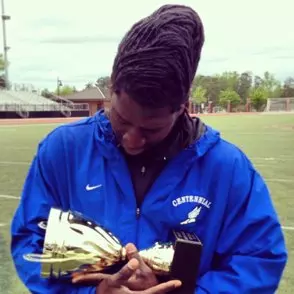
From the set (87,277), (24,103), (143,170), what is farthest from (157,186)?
(24,103)

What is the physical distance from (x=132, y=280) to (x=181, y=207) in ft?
0.89

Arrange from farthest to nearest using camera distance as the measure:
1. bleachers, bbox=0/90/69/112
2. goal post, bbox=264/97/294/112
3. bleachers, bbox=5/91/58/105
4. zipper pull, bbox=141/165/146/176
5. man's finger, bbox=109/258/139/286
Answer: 1. goal post, bbox=264/97/294/112
2. bleachers, bbox=5/91/58/105
3. bleachers, bbox=0/90/69/112
4. zipper pull, bbox=141/165/146/176
5. man's finger, bbox=109/258/139/286

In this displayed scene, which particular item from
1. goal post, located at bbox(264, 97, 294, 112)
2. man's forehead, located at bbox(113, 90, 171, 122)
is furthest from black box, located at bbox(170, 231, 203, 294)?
goal post, located at bbox(264, 97, 294, 112)

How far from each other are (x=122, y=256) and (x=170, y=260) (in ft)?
0.46

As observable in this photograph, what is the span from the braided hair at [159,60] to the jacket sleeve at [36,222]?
38 centimetres

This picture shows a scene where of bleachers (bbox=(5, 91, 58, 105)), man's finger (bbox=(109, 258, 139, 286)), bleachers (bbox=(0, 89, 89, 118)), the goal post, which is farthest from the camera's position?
the goal post

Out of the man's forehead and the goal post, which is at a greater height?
the man's forehead

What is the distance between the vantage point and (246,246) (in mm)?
1875

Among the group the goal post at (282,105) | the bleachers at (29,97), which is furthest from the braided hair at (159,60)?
the goal post at (282,105)

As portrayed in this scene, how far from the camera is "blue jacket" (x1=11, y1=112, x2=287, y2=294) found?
73.7 inches

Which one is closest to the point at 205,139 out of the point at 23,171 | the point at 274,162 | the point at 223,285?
the point at 223,285

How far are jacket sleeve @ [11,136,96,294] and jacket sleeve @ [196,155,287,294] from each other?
0.40 metres

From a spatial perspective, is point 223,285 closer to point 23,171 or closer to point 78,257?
point 78,257

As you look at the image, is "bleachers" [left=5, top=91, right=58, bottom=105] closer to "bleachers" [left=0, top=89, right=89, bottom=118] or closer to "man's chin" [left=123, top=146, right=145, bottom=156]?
"bleachers" [left=0, top=89, right=89, bottom=118]
